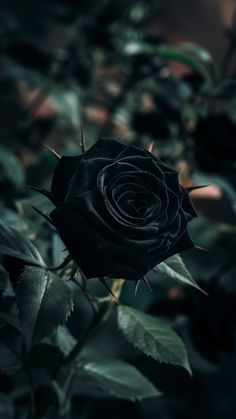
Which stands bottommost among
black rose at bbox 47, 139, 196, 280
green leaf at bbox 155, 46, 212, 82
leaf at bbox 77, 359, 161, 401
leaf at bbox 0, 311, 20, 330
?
leaf at bbox 77, 359, 161, 401

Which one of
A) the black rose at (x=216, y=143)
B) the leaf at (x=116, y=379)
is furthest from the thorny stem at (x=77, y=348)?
the black rose at (x=216, y=143)

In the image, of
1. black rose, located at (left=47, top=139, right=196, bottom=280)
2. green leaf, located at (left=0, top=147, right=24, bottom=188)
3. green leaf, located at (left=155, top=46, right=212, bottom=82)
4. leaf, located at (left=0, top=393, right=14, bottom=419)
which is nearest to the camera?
black rose, located at (left=47, top=139, right=196, bottom=280)

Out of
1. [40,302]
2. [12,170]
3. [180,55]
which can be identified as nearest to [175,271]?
[40,302]

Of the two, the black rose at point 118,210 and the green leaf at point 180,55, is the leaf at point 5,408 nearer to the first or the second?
the black rose at point 118,210

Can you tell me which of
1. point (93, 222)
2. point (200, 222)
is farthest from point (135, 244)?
point (200, 222)

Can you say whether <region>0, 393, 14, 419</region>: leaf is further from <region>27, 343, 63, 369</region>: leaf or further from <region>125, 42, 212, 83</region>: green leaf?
<region>125, 42, 212, 83</region>: green leaf

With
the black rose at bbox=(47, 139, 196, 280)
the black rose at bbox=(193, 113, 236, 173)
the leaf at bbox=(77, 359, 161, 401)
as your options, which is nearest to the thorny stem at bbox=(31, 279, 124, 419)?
the leaf at bbox=(77, 359, 161, 401)

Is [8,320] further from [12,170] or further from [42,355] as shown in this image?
A: [12,170]
